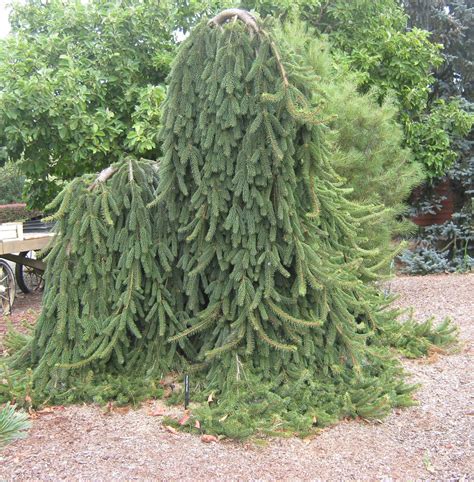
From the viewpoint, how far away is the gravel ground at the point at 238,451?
2.85m

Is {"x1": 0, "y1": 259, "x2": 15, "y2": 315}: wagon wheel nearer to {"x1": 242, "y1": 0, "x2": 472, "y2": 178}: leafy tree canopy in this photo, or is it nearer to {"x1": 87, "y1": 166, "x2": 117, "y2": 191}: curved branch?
{"x1": 87, "y1": 166, "x2": 117, "y2": 191}: curved branch

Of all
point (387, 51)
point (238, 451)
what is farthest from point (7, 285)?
point (387, 51)

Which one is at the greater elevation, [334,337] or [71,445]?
[334,337]

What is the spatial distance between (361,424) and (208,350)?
1.07 meters

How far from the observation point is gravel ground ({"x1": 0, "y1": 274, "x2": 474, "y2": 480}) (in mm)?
2854

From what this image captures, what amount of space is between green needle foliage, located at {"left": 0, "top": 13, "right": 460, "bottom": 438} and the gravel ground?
0.15m

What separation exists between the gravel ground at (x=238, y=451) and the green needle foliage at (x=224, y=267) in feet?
0.49

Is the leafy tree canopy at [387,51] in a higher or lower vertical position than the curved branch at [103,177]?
higher

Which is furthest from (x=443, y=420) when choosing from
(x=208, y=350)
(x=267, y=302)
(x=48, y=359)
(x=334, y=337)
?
(x=48, y=359)

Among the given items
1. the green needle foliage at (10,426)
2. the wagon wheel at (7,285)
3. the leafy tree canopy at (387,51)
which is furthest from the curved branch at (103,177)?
the leafy tree canopy at (387,51)

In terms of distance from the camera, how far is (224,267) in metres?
3.66

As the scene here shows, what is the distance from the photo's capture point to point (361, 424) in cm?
346

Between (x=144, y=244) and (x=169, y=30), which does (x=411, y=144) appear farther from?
(x=144, y=244)

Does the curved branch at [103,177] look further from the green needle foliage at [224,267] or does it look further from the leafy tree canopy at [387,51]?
the leafy tree canopy at [387,51]
